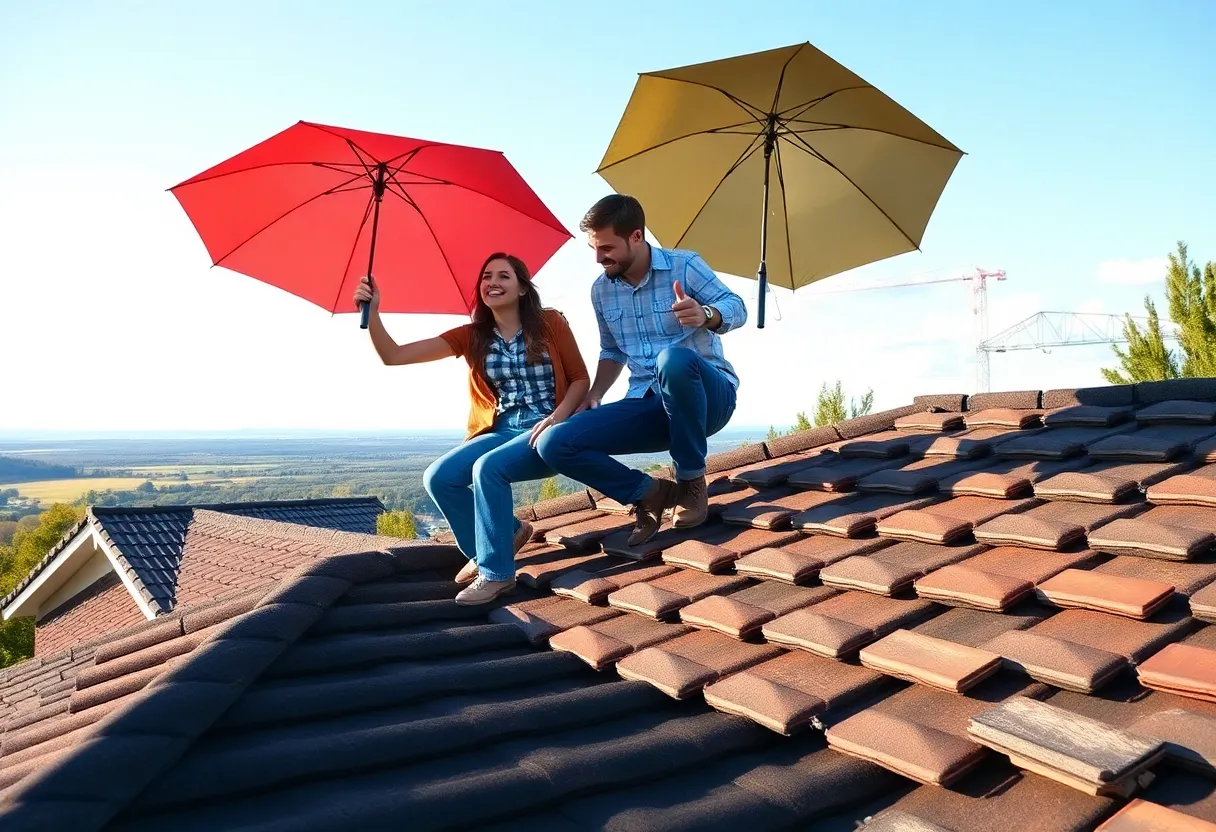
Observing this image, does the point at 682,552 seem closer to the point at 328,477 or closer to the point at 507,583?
the point at 507,583

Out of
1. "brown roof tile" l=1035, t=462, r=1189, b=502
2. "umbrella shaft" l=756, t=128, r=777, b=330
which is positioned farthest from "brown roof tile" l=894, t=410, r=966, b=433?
"brown roof tile" l=1035, t=462, r=1189, b=502

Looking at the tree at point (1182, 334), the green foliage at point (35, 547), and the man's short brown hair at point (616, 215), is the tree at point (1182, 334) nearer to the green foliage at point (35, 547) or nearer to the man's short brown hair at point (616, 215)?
the man's short brown hair at point (616, 215)

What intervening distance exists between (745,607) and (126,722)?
146 cm

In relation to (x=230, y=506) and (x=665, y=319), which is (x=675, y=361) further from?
(x=230, y=506)

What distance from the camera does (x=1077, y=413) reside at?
3.55 metres

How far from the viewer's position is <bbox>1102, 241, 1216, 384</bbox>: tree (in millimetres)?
17141

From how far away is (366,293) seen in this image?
3588 mm

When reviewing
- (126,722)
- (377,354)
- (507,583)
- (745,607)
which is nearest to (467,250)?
(377,354)

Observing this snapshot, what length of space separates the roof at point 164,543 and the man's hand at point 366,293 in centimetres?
585

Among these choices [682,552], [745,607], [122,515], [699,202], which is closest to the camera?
[745,607]

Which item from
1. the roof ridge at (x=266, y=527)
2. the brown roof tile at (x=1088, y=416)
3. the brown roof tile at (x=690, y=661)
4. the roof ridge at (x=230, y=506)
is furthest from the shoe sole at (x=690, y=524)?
the roof ridge at (x=230, y=506)

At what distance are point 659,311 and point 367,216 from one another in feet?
5.98

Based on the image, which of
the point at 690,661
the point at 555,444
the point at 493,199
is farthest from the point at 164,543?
the point at 690,661

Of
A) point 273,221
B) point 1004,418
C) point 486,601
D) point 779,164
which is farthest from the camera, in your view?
point 779,164
